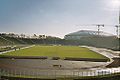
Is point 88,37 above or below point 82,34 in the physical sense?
below

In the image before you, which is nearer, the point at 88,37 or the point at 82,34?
the point at 88,37

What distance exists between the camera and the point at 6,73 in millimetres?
23344

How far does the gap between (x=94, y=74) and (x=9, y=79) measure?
317 inches

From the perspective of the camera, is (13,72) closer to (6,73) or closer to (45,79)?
(6,73)

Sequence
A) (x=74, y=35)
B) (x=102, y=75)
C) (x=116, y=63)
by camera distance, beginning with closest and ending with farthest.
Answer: (x=102, y=75), (x=116, y=63), (x=74, y=35)

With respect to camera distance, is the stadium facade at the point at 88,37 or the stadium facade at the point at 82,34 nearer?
the stadium facade at the point at 88,37

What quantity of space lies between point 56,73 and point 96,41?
11565 cm

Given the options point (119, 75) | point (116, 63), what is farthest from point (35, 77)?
point (116, 63)

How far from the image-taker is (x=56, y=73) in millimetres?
23969

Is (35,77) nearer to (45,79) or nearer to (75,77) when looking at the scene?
(45,79)

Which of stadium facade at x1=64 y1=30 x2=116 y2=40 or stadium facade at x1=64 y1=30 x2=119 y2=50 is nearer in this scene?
stadium facade at x1=64 y1=30 x2=119 y2=50

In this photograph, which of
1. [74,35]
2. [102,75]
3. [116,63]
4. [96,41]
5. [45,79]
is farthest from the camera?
[74,35]

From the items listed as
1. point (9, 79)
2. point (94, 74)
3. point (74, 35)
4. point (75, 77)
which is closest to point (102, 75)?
point (94, 74)

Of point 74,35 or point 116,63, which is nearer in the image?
point 116,63
